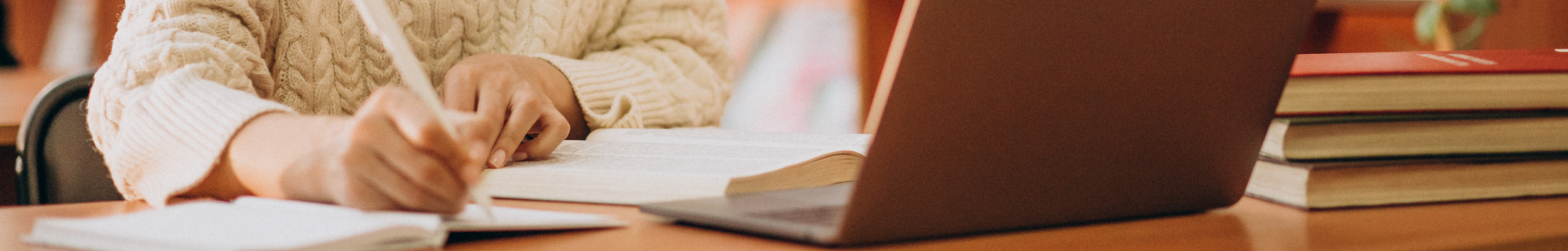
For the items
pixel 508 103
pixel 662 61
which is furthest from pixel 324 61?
pixel 662 61

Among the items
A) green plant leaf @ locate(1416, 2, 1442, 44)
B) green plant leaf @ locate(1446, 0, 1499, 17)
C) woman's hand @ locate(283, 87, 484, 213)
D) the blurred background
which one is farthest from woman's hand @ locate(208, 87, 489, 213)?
green plant leaf @ locate(1416, 2, 1442, 44)

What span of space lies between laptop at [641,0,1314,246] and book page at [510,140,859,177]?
95 mm

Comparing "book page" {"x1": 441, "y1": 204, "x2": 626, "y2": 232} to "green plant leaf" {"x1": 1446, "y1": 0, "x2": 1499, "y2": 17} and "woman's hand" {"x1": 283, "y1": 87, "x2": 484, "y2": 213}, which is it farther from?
"green plant leaf" {"x1": 1446, "y1": 0, "x2": 1499, "y2": 17}

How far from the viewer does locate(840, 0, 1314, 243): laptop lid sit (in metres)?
0.32

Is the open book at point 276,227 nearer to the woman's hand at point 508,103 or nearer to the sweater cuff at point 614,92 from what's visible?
the woman's hand at point 508,103

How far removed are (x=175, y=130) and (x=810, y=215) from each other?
0.35 metres

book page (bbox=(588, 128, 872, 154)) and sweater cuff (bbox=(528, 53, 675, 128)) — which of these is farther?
sweater cuff (bbox=(528, 53, 675, 128))

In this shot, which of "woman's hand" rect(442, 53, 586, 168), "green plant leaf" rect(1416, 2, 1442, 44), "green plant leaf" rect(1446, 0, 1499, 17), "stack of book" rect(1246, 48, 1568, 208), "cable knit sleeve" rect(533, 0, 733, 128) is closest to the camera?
"stack of book" rect(1246, 48, 1568, 208)

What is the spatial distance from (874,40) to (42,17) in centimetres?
384

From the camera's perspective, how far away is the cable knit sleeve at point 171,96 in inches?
19.9

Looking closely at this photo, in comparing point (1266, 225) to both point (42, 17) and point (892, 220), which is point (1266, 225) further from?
point (42, 17)

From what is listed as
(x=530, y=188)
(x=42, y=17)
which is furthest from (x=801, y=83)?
(x=42, y=17)

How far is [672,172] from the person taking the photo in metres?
0.52

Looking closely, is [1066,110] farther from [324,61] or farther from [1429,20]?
[1429,20]
